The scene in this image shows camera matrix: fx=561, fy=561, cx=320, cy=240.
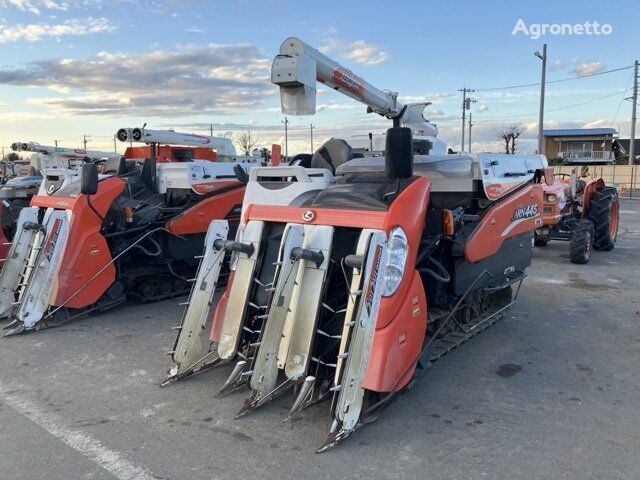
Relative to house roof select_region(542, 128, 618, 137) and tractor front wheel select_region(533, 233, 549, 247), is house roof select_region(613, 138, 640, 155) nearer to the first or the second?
house roof select_region(542, 128, 618, 137)

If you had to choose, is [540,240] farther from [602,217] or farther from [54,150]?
[54,150]

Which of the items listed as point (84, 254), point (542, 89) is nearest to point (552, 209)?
point (84, 254)

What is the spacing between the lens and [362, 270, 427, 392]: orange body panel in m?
3.64

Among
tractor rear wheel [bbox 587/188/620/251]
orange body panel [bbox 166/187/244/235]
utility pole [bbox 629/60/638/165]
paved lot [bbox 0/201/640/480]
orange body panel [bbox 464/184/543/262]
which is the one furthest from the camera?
utility pole [bbox 629/60/638/165]

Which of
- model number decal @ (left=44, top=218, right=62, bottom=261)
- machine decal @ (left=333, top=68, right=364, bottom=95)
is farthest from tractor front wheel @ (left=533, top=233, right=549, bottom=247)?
model number decal @ (left=44, top=218, right=62, bottom=261)

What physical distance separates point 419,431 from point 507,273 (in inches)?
110

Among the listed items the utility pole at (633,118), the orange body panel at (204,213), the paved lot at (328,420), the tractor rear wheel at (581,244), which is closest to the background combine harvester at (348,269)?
the paved lot at (328,420)

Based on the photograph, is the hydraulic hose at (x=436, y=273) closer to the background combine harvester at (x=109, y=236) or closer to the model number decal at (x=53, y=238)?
the background combine harvester at (x=109, y=236)

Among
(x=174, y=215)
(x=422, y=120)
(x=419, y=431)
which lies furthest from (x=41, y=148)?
(x=419, y=431)

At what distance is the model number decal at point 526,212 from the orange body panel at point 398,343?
205cm

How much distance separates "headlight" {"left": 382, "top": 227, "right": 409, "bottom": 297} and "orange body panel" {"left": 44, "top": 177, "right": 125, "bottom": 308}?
4.12 m

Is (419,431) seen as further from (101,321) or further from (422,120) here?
(422,120)

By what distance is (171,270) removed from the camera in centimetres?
750

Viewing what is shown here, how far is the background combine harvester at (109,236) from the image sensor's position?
621 cm
